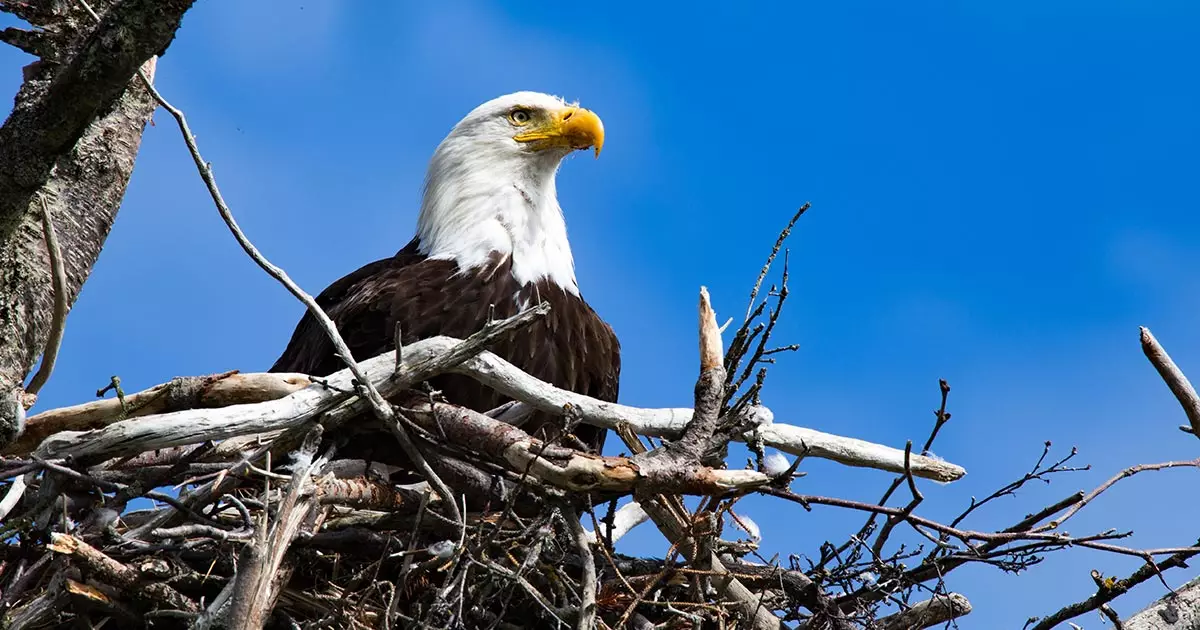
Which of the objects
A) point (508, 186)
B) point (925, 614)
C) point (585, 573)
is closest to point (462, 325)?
point (508, 186)

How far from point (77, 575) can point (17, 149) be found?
1.16 m

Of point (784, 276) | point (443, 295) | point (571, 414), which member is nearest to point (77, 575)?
point (571, 414)

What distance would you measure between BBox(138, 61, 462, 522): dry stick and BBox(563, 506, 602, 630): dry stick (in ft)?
1.05

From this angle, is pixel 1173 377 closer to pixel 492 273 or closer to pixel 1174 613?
pixel 1174 613

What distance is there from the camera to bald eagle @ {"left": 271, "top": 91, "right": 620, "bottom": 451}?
4.91 meters

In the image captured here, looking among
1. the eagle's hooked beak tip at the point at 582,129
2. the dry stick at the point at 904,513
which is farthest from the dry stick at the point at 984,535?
the eagle's hooked beak tip at the point at 582,129

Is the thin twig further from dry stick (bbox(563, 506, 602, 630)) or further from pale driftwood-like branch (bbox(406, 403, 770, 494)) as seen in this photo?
→ pale driftwood-like branch (bbox(406, 403, 770, 494))

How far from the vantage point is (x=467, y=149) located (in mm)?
6039

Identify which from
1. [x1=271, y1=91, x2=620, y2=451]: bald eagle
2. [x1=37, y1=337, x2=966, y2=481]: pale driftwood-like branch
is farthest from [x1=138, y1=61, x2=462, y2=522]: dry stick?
[x1=271, y1=91, x2=620, y2=451]: bald eagle

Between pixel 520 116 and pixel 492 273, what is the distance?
1.07 m

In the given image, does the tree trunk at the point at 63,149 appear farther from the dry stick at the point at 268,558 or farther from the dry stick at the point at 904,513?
the dry stick at the point at 904,513

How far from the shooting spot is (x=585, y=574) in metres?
3.58

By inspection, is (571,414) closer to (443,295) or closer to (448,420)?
(448,420)

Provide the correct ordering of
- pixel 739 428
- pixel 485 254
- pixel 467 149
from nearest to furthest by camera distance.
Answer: pixel 739 428
pixel 485 254
pixel 467 149
